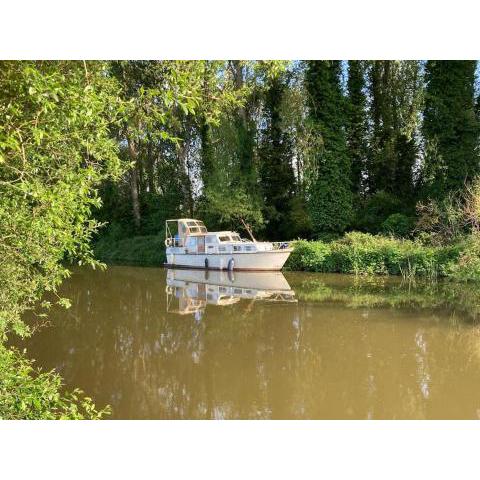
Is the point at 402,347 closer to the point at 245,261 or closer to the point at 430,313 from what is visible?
the point at 430,313

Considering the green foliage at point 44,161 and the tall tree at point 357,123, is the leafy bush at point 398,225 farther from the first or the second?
the green foliage at point 44,161

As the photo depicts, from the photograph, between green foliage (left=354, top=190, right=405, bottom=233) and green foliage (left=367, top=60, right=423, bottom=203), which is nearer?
green foliage (left=354, top=190, right=405, bottom=233)

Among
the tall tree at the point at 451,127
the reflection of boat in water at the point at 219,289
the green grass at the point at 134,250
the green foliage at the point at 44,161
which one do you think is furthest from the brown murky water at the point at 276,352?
the green grass at the point at 134,250

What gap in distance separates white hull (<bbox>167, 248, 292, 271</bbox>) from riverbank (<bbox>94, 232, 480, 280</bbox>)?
73 cm

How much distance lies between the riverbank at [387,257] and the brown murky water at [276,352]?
717mm

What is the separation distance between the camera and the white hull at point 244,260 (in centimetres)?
1338

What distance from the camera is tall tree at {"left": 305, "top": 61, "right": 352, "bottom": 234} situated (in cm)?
1548

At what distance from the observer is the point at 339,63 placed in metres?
15.9

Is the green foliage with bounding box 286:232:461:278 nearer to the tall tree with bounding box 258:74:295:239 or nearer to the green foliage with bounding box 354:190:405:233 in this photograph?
the green foliage with bounding box 354:190:405:233

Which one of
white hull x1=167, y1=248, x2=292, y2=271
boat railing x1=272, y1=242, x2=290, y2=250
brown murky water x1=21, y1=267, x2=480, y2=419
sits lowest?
brown murky water x1=21, y1=267, x2=480, y2=419

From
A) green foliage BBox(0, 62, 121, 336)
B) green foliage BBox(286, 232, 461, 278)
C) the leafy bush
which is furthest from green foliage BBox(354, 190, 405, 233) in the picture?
green foliage BBox(0, 62, 121, 336)

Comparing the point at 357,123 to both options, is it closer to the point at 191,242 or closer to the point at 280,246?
the point at 280,246

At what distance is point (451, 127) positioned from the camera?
1377cm

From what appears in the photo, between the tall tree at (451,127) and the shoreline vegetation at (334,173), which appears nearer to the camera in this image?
the shoreline vegetation at (334,173)
